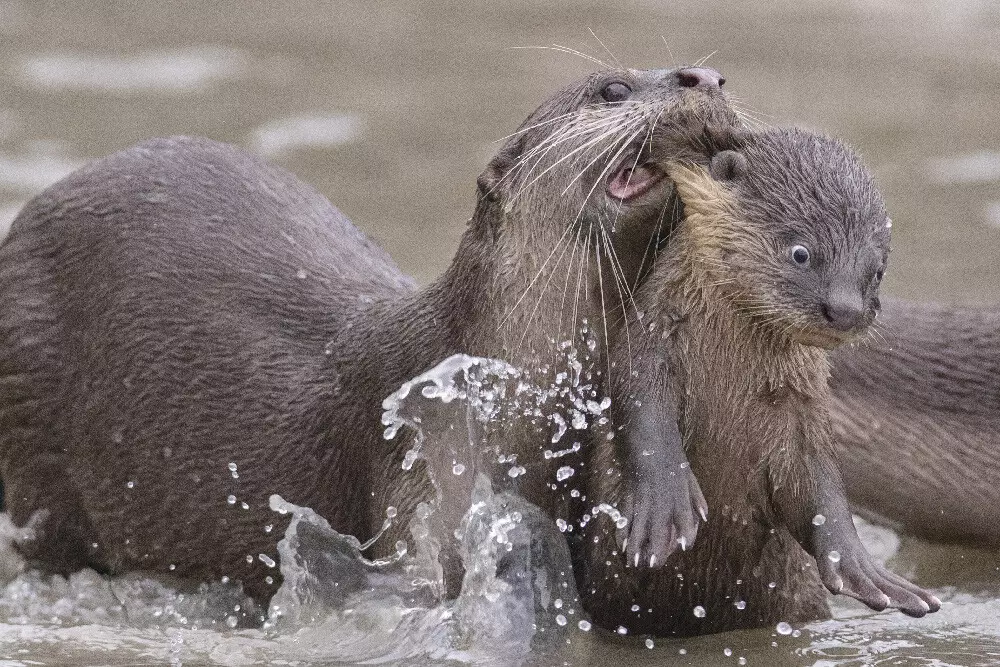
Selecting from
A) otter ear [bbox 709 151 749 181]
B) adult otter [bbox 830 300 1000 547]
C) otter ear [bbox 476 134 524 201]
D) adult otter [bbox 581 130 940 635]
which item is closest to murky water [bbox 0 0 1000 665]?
adult otter [bbox 830 300 1000 547]

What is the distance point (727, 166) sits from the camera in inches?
143

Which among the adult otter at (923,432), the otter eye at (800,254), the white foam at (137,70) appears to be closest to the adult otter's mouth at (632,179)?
the otter eye at (800,254)

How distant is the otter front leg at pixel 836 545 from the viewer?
11.7ft

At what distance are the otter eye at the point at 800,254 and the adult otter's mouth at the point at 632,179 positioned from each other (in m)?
0.36

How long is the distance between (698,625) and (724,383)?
49cm

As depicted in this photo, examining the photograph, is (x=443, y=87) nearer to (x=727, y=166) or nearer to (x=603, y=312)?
(x=603, y=312)

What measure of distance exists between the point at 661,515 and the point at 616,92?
818 mm

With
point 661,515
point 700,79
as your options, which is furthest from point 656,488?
point 700,79

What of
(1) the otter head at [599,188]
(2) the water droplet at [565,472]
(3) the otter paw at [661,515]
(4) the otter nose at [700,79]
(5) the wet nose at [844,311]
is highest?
(4) the otter nose at [700,79]

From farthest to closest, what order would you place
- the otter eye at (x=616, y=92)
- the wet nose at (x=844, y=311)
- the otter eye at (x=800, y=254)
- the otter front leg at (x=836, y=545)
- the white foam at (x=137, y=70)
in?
the white foam at (x=137, y=70), the otter eye at (x=616, y=92), the otter front leg at (x=836, y=545), the otter eye at (x=800, y=254), the wet nose at (x=844, y=311)

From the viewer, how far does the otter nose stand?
3.72 meters

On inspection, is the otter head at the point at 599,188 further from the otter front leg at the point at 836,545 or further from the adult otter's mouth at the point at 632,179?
the otter front leg at the point at 836,545

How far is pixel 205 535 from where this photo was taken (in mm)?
4301

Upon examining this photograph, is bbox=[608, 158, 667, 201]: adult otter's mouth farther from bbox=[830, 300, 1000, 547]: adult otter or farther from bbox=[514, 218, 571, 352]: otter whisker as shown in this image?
bbox=[830, 300, 1000, 547]: adult otter
